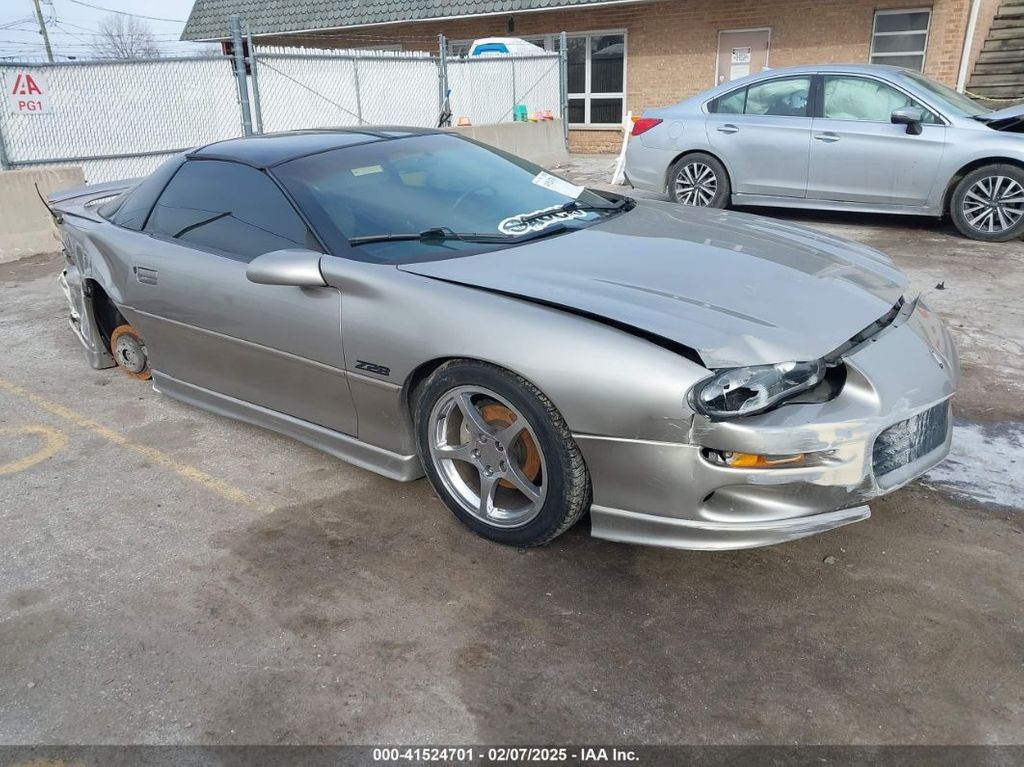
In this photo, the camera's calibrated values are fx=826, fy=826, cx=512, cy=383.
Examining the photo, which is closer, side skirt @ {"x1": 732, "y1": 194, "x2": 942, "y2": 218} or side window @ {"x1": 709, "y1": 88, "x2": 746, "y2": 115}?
side skirt @ {"x1": 732, "y1": 194, "x2": 942, "y2": 218}

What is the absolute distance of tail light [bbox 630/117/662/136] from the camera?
360 inches

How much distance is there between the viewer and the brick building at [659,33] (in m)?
13.1

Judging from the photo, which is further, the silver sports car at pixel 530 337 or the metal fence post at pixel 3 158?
the metal fence post at pixel 3 158

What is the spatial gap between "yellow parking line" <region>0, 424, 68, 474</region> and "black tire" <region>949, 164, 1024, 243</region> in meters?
7.60

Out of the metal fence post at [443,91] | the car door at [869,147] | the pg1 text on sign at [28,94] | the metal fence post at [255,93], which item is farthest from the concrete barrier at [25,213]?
the car door at [869,147]

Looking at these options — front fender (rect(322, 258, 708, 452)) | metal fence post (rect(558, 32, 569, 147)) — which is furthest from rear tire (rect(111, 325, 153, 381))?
metal fence post (rect(558, 32, 569, 147))

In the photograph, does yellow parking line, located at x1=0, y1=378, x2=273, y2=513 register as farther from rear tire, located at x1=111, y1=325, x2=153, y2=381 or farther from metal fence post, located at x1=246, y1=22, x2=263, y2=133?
metal fence post, located at x1=246, y1=22, x2=263, y2=133

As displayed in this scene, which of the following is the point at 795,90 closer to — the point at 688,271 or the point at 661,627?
the point at 688,271

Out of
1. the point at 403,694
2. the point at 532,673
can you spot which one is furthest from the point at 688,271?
the point at 403,694

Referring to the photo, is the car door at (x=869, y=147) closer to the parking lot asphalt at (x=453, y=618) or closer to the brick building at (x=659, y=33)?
the parking lot asphalt at (x=453, y=618)

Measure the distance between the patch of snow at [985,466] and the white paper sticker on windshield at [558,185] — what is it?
2.10 metres

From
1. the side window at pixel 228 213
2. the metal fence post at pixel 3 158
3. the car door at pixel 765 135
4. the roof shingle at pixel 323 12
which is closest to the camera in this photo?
the side window at pixel 228 213

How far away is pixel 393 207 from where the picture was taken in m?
3.55

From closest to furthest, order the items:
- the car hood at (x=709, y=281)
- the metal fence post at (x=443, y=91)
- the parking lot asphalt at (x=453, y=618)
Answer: the parking lot asphalt at (x=453, y=618) → the car hood at (x=709, y=281) → the metal fence post at (x=443, y=91)
